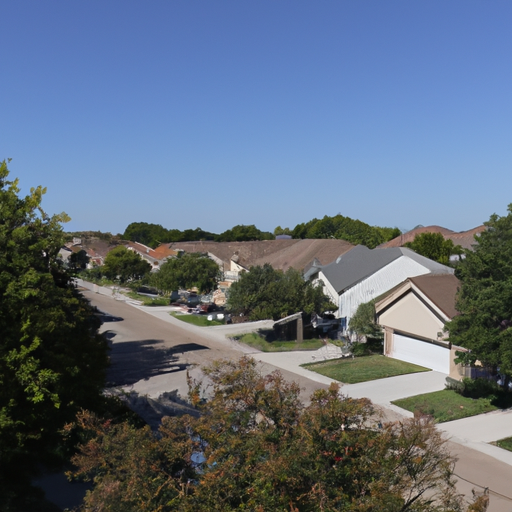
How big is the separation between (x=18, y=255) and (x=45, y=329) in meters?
1.73

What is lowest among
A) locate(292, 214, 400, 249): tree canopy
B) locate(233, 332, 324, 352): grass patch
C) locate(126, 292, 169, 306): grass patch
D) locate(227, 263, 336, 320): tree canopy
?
locate(233, 332, 324, 352): grass patch

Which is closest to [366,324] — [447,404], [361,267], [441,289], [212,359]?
[441,289]

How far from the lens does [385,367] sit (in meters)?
21.6

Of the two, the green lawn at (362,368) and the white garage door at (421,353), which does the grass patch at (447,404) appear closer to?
the green lawn at (362,368)

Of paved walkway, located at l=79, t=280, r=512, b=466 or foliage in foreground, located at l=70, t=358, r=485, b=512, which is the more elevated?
foliage in foreground, located at l=70, t=358, r=485, b=512

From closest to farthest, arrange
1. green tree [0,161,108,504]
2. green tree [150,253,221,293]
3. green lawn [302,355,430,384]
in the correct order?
green tree [0,161,108,504] < green lawn [302,355,430,384] < green tree [150,253,221,293]

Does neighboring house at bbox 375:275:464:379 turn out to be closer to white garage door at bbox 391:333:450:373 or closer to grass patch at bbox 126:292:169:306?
white garage door at bbox 391:333:450:373

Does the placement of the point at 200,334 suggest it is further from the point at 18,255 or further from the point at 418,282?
the point at 18,255

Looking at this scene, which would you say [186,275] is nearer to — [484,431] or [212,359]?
[212,359]

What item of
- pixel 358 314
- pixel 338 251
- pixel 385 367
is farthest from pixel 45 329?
pixel 338 251

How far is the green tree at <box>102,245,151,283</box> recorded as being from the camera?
52.0m

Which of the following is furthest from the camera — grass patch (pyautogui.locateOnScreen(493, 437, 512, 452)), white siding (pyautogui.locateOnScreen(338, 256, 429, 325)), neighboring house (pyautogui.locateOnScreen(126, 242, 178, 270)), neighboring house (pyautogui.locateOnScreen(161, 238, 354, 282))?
neighboring house (pyautogui.locateOnScreen(126, 242, 178, 270))

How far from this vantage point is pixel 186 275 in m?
42.3

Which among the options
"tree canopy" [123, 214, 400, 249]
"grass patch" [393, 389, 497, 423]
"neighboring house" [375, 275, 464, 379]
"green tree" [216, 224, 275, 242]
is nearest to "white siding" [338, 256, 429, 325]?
"neighboring house" [375, 275, 464, 379]
